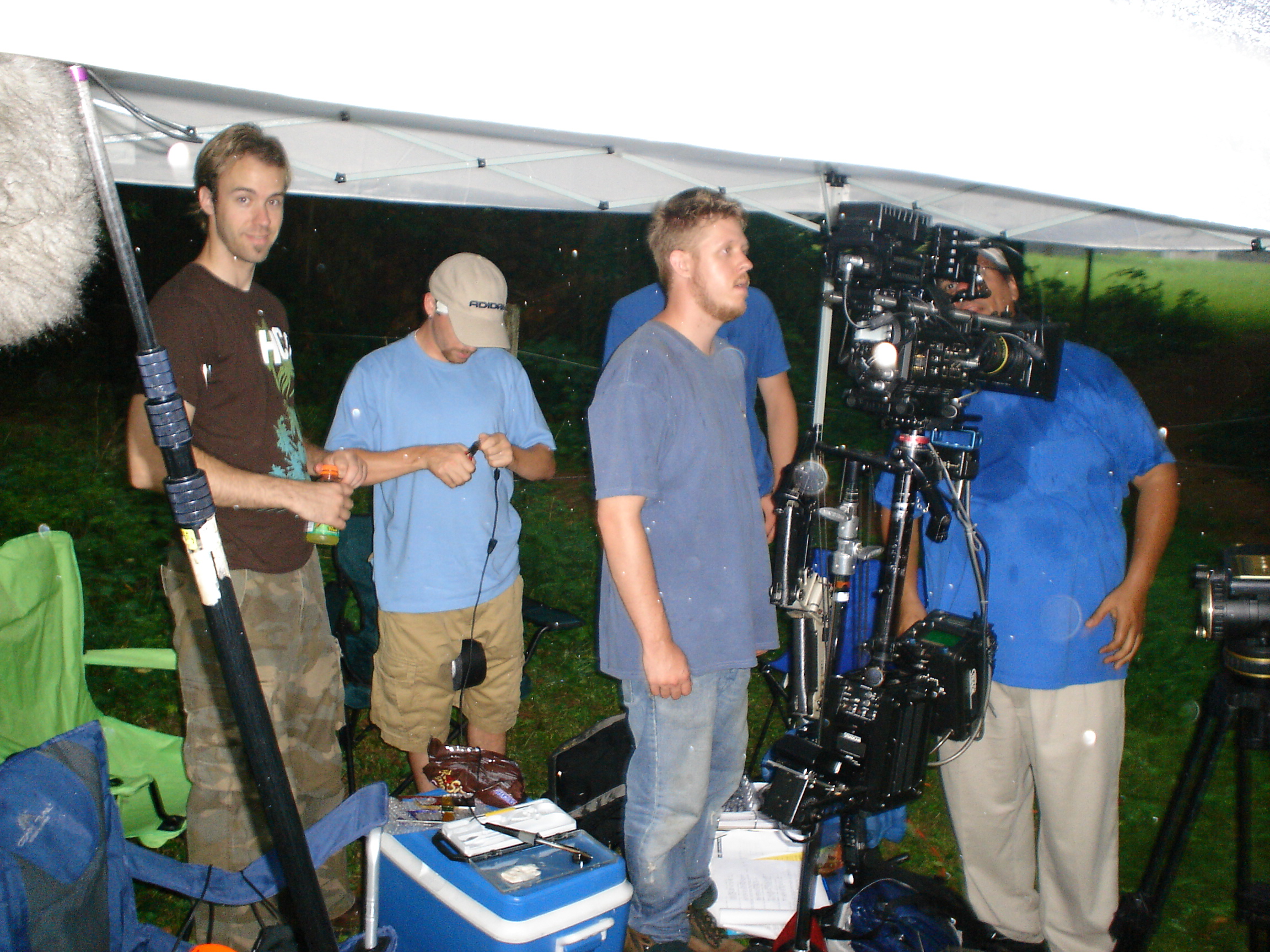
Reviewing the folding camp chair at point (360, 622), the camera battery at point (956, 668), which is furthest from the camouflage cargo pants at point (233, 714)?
the camera battery at point (956, 668)

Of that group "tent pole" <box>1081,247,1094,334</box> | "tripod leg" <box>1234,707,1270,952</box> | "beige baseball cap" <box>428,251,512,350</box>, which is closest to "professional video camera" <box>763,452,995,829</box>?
"tripod leg" <box>1234,707,1270,952</box>

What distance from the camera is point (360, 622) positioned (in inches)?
119

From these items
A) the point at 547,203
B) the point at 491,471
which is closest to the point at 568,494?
the point at 547,203

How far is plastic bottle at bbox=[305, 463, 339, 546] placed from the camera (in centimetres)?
207

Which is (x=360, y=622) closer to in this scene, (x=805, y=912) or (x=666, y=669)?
(x=666, y=669)

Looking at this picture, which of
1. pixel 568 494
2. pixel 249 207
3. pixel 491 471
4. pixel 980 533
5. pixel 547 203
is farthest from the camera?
pixel 568 494

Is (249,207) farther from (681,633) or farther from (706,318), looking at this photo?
(681,633)

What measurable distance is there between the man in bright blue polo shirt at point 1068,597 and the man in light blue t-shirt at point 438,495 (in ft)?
4.63

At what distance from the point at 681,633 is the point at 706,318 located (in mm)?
786

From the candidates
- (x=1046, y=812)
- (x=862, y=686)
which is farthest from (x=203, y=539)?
(x=1046, y=812)

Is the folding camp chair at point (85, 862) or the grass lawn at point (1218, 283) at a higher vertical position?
the grass lawn at point (1218, 283)

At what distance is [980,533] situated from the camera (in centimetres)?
217

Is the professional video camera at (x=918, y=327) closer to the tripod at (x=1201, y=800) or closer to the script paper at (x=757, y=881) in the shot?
the tripod at (x=1201, y=800)

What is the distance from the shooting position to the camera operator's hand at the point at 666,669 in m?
1.88
